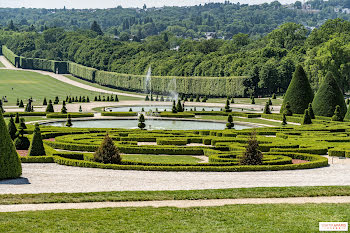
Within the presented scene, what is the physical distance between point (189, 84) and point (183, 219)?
8921 centimetres

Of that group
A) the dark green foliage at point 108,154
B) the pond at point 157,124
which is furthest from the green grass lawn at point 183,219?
the pond at point 157,124

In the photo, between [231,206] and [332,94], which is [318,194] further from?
[332,94]

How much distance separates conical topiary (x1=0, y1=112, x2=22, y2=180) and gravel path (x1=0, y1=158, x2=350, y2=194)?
0.40 m

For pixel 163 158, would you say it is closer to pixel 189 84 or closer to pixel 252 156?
pixel 252 156

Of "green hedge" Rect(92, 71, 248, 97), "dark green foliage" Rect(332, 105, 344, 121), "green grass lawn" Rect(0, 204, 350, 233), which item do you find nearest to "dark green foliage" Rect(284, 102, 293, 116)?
"dark green foliage" Rect(332, 105, 344, 121)

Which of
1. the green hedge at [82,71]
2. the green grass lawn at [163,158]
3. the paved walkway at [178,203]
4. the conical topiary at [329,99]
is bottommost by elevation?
the green grass lawn at [163,158]

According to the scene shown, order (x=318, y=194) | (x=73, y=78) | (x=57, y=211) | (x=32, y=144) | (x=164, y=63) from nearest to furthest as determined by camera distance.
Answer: (x=57, y=211) → (x=318, y=194) → (x=32, y=144) → (x=164, y=63) → (x=73, y=78)

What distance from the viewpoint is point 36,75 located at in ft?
482

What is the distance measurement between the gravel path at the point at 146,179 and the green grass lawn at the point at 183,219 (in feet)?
13.5

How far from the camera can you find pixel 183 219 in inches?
730

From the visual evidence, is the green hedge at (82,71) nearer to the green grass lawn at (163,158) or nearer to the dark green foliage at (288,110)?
the dark green foliage at (288,110)

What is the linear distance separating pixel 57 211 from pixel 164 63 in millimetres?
108934

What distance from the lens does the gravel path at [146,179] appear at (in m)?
23.8

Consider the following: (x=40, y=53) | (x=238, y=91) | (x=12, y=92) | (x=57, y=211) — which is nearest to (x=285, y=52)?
Result: (x=238, y=91)
